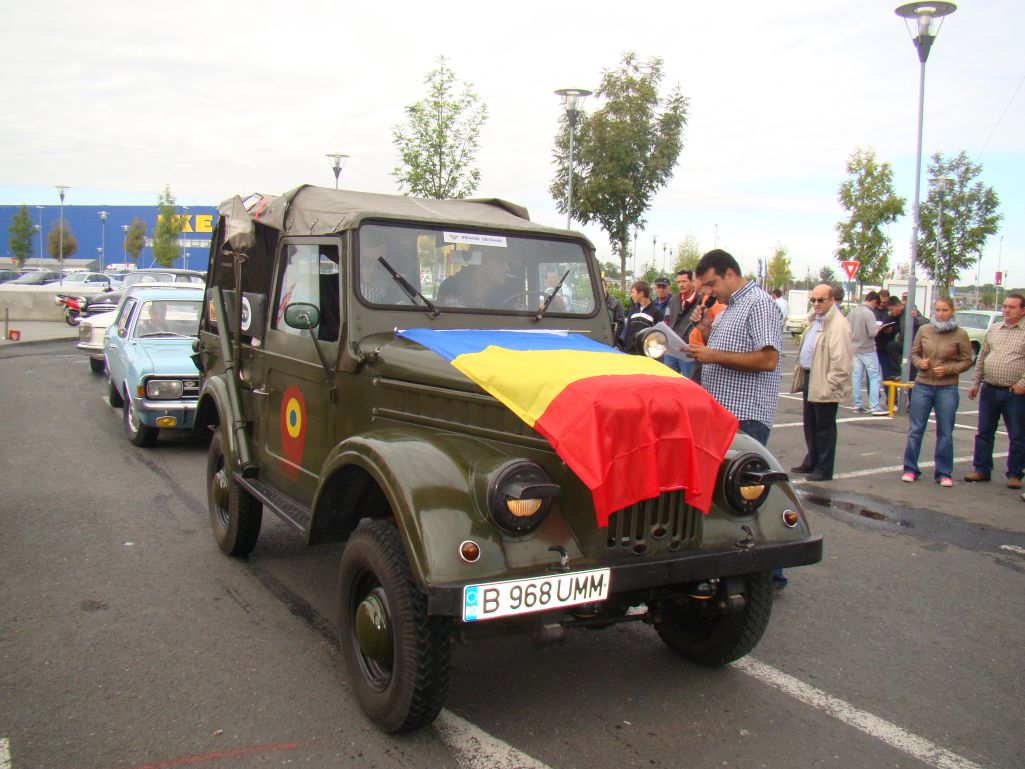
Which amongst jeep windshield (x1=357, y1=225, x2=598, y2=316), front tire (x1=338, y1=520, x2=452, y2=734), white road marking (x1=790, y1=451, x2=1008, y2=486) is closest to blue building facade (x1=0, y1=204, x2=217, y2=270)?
Answer: white road marking (x1=790, y1=451, x2=1008, y2=486)

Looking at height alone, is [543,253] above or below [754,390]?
above

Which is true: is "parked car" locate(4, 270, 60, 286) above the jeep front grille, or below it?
above

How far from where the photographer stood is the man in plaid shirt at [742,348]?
15.7 feet

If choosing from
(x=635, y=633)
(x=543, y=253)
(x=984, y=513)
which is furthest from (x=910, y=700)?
(x=984, y=513)

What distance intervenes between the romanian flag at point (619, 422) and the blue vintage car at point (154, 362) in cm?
557

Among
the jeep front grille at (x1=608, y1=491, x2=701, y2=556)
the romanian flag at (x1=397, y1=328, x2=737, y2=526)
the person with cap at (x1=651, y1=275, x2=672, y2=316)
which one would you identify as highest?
the person with cap at (x1=651, y1=275, x2=672, y2=316)

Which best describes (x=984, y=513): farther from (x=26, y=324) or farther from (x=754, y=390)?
(x=26, y=324)

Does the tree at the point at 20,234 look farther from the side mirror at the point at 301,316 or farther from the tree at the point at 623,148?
the side mirror at the point at 301,316

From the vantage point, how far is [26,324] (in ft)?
91.9

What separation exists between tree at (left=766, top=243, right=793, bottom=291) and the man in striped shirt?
66.2 m

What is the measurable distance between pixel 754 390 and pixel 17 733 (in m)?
3.87

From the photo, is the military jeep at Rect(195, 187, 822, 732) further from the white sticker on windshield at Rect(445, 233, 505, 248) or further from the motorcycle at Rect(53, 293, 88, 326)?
the motorcycle at Rect(53, 293, 88, 326)

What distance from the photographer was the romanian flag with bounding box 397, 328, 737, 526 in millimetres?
2980

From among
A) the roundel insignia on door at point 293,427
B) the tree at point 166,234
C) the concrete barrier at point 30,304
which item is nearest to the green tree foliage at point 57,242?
the tree at point 166,234
